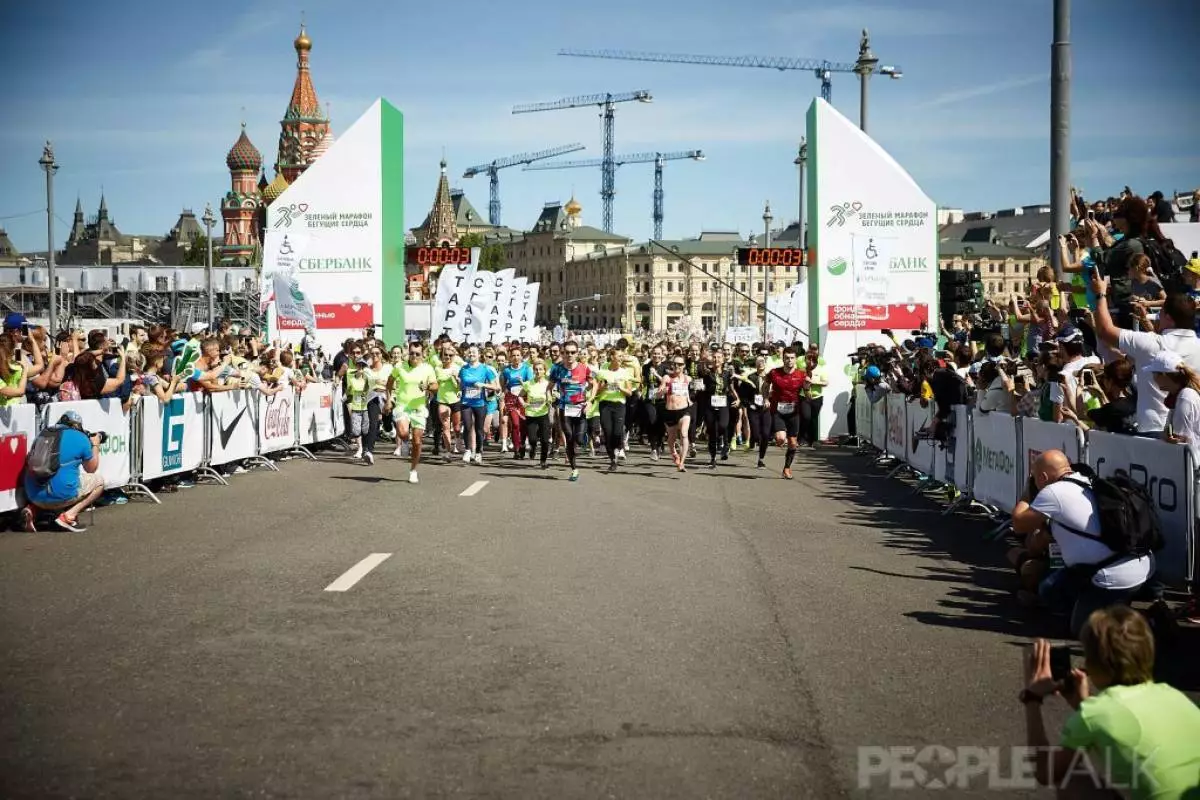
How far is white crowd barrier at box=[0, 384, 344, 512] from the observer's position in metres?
13.6

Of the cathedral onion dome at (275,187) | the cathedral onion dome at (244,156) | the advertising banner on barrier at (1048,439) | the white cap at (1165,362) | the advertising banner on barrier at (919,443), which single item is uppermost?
the cathedral onion dome at (244,156)

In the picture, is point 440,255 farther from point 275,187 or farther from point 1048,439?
point 275,187

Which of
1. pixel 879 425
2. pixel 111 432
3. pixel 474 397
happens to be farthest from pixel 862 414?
pixel 111 432

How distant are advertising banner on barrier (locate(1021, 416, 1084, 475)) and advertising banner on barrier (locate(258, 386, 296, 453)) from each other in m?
12.7

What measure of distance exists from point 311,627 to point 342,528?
5.08 meters

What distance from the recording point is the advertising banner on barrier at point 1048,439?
11352 millimetres

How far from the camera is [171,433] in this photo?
1748cm

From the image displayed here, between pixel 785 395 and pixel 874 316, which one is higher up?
pixel 874 316

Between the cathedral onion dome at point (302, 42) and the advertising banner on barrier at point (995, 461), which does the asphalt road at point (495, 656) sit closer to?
the advertising banner on barrier at point (995, 461)

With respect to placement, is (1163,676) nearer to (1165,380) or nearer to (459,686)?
(1165,380)

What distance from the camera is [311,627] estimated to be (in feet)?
27.2

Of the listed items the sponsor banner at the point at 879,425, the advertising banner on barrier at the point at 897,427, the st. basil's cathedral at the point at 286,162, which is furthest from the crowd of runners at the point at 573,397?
the st. basil's cathedral at the point at 286,162

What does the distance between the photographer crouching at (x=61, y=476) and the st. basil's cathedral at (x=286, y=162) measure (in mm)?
147395

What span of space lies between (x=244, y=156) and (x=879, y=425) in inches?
6764
